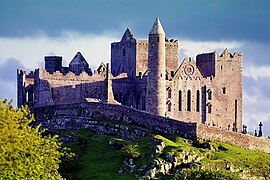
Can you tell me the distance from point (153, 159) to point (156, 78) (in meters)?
22.2

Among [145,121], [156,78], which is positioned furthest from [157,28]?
[145,121]

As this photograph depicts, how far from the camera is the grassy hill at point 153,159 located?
351 ft

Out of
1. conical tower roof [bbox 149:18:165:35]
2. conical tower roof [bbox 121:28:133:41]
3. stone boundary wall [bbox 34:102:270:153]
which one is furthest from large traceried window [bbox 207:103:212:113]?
conical tower roof [bbox 149:18:165:35]

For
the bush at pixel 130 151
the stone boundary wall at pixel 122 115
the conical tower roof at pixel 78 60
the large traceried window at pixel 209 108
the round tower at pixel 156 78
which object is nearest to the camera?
the bush at pixel 130 151

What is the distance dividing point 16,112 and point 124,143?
32.9 meters

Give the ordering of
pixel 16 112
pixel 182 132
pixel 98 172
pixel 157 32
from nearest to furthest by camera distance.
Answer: pixel 16 112, pixel 98 172, pixel 182 132, pixel 157 32

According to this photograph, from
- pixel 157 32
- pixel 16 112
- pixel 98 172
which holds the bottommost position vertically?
pixel 98 172

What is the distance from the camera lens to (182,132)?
391 feet

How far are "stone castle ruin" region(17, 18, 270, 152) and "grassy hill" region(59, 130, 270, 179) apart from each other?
319 centimetres

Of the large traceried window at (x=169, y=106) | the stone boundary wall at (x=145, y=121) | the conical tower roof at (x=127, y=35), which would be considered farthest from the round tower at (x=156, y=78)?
the conical tower roof at (x=127, y=35)

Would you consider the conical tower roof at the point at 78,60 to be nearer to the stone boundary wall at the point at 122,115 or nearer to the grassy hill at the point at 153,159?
the stone boundary wall at the point at 122,115

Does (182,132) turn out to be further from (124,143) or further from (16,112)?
(16,112)

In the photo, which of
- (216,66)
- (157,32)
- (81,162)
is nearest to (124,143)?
(81,162)

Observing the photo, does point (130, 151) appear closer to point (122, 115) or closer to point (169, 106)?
point (122, 115)
